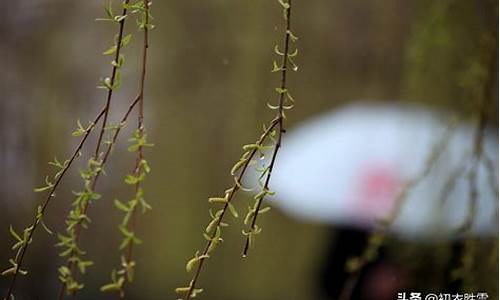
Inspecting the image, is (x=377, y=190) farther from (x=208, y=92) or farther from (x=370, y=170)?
(x=208, y=92)

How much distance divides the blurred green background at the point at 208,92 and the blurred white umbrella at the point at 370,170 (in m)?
0.03

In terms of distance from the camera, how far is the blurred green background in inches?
44.8

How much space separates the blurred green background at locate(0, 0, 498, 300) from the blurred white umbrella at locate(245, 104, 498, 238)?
0.03 m

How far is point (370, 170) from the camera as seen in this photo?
128cm

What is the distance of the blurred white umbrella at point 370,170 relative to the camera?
1200 mm

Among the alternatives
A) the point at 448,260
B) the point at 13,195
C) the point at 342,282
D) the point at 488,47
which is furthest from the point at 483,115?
the point at 13,195

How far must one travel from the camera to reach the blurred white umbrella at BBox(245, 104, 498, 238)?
1200 millimetres

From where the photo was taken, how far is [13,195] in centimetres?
121

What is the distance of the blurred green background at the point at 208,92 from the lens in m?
1.14

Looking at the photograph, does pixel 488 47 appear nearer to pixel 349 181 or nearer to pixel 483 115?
pixel 483 115

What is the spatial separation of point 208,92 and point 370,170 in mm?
311

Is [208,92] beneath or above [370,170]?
above

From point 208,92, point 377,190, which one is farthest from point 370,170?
point 208,92

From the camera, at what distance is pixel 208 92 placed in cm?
125
